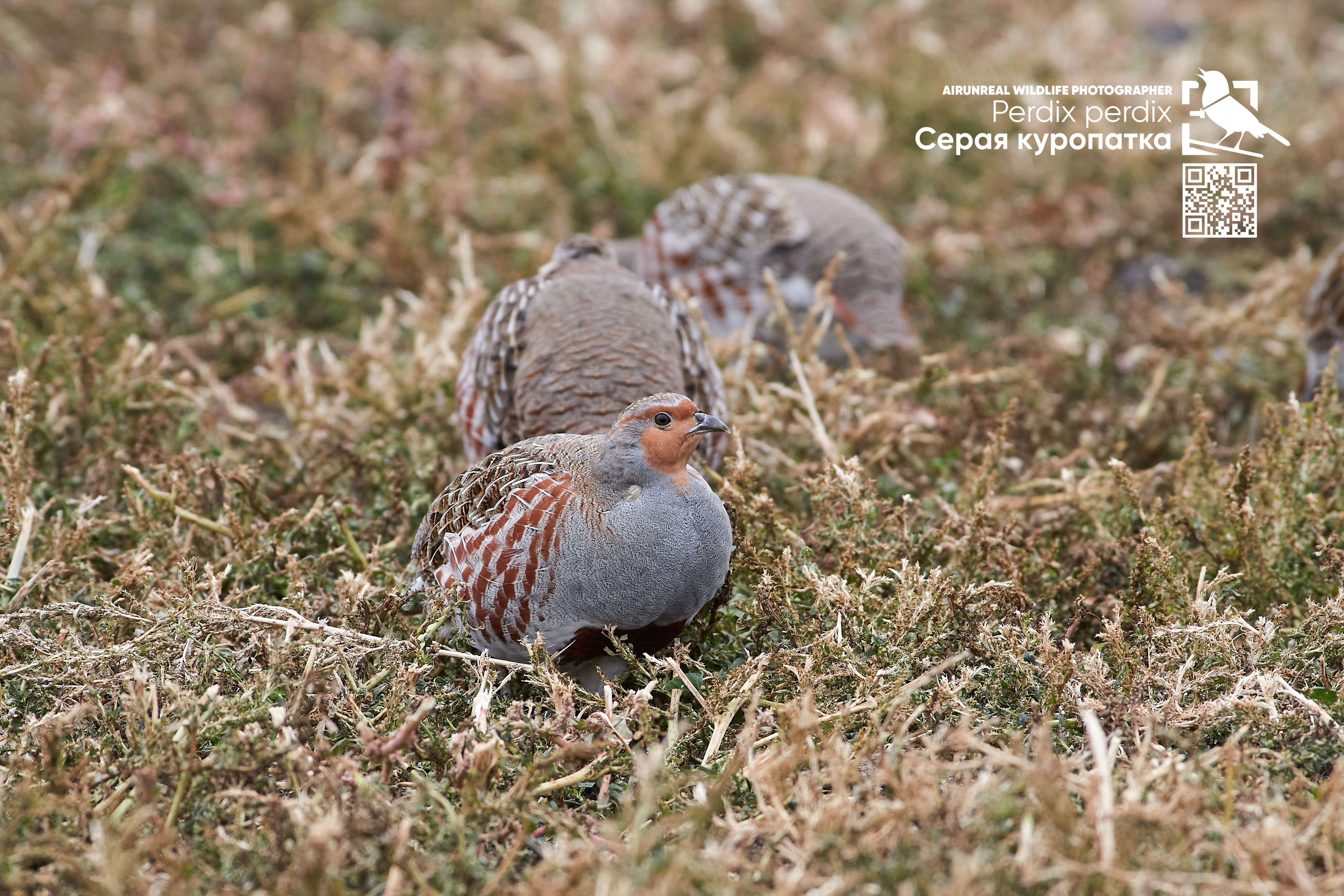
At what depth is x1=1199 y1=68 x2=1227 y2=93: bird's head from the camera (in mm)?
7203

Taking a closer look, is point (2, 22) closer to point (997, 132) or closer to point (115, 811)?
point (997, 132)

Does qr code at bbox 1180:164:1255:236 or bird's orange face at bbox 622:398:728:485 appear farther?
qr code at bbox 1180:164:1255:236

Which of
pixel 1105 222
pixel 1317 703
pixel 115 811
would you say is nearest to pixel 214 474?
pixel 115 811

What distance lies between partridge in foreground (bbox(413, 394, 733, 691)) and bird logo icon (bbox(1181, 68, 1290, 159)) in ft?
14.8

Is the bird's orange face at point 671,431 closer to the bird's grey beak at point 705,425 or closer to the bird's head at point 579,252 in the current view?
the bird's grey beak at point 705,425

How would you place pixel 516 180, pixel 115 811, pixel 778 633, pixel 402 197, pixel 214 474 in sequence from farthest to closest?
pixel 516 180 < pixel 402 197 < pixel 214 474 < pixel 778 633 < pixel 115 811

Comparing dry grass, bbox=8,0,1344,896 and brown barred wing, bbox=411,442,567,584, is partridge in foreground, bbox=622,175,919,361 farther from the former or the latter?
brown barred wing, bbox=411,442,567,584

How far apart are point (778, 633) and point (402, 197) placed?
381cm

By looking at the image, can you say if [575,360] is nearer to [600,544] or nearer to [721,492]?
[721,492]

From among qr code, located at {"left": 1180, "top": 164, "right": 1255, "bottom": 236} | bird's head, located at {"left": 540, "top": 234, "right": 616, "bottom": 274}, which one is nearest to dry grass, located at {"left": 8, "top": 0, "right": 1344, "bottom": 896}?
qr code, located at {"left": 1180, "top": 164, "right": 1255, "bottom": 236}

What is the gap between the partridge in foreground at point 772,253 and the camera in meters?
5.46

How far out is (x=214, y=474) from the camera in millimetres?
3793

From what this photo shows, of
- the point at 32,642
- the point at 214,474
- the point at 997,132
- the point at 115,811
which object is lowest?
the point at 115,811

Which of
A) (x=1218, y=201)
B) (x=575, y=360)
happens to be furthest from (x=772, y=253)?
(x=1218, y=201)
